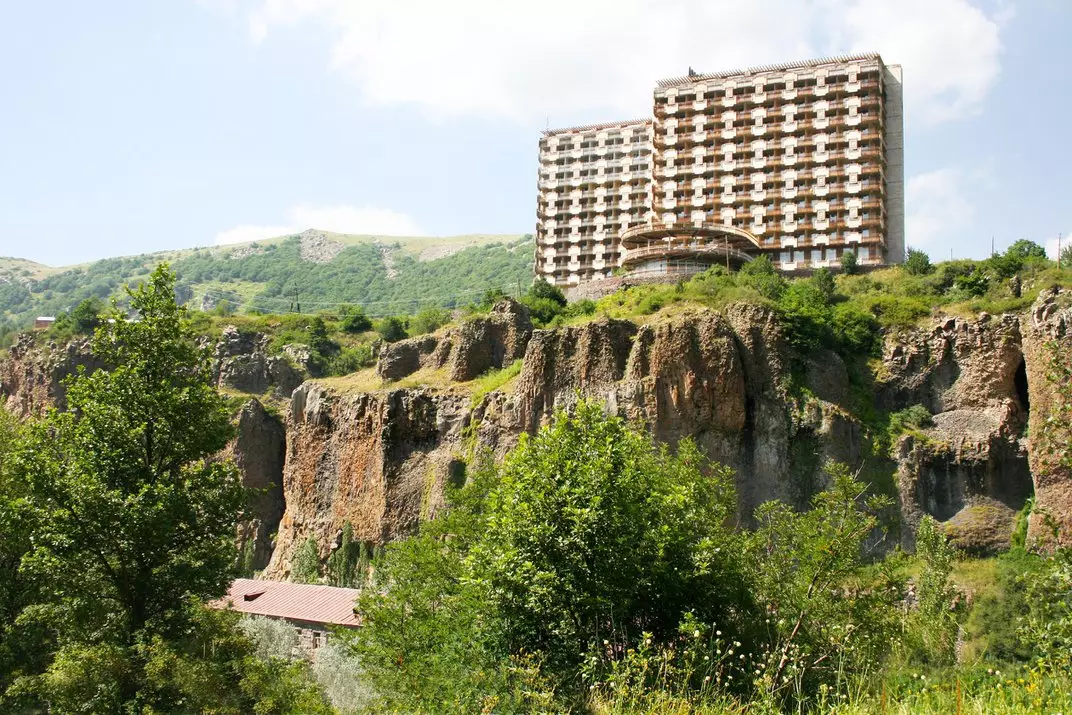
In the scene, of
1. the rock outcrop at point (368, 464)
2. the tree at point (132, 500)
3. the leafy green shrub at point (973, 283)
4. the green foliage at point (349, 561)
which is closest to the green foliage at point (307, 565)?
the rock outcrop at point (368, 464)

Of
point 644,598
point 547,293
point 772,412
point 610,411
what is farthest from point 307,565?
point 644,598

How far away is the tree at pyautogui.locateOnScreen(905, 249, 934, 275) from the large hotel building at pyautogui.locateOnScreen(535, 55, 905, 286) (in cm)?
744

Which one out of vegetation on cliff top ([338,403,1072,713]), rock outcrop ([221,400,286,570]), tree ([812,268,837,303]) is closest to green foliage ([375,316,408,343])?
rock outcrop ([221,400,286,570])

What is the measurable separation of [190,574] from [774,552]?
14.1 m

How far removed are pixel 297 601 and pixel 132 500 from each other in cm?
3234

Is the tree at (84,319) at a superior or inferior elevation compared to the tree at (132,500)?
superior

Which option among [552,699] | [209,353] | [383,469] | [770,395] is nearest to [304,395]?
[383,469]

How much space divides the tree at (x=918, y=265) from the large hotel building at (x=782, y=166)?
293 inches

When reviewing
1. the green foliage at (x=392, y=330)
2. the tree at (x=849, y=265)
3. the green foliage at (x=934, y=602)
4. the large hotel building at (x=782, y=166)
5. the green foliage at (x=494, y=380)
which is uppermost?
the large hotel building at (x=782, y=166)

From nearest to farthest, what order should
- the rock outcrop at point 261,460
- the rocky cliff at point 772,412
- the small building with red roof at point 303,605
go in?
the small building with red roof at point 303,605 → the rocky cliff at point 772,412 → the rock outcrop at point 261,460

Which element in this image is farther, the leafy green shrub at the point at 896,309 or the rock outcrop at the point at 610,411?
the leafy green shrub at the point at 896,309

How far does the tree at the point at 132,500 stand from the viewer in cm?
2384

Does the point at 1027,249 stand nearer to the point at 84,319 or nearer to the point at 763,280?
the point at 763,280

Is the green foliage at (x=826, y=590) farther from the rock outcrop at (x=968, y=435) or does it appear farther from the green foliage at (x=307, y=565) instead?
the green foliage at (x=307, y=565)
